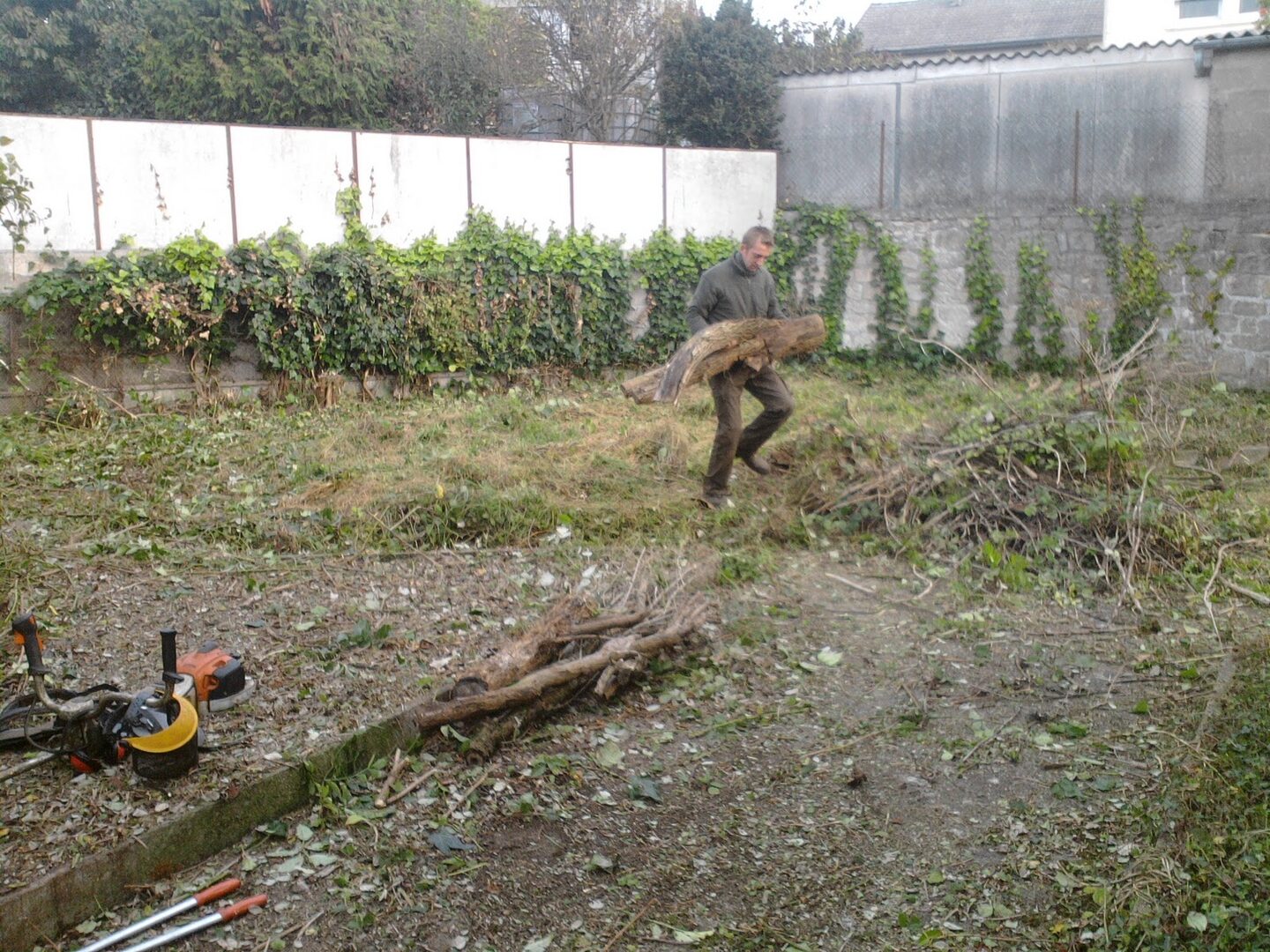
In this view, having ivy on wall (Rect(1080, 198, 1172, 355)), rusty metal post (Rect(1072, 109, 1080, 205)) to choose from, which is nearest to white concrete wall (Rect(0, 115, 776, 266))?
rusty metal post (Rect(1072, 109, 1080, 205))

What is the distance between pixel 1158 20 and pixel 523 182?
22.6 meters

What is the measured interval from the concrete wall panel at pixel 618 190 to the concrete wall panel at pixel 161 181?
152 inches

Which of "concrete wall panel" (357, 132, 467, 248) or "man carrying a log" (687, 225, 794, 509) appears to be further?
"concrete wall panel" (357, 132, 467, 248)

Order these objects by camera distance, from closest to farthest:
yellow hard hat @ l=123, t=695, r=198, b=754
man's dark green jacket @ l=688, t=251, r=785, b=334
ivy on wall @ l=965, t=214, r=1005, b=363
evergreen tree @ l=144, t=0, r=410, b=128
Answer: yellow hard hat @ l=123, t=695, r=198, b=754 → man's dark green jacket @ l=688, t=251, r=785, b=334 → ivy on wall @ l=965, t=214, r=1005, b=363 → evergreen tree @ l=144, t=0, r=410, b=128

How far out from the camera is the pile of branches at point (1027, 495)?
704 cm

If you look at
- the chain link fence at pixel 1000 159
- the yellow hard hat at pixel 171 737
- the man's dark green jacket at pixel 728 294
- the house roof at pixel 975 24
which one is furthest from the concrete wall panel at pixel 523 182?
the house roof at pixel 975 24

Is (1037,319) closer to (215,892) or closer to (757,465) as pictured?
(757,465)

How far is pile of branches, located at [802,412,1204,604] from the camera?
704cm

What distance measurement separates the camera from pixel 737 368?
8602 millimetres

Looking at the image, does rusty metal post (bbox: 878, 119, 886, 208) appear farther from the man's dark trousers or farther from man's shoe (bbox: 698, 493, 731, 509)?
man's shoe (bbox: 698, 493, 731, 509)

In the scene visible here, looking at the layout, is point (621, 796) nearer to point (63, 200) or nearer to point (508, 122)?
point (63, 200)

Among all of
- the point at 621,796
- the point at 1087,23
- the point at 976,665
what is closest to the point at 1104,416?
the point at 976,665

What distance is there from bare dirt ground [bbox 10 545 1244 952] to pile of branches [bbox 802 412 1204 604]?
2.03 feet

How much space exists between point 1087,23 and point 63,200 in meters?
29.7
